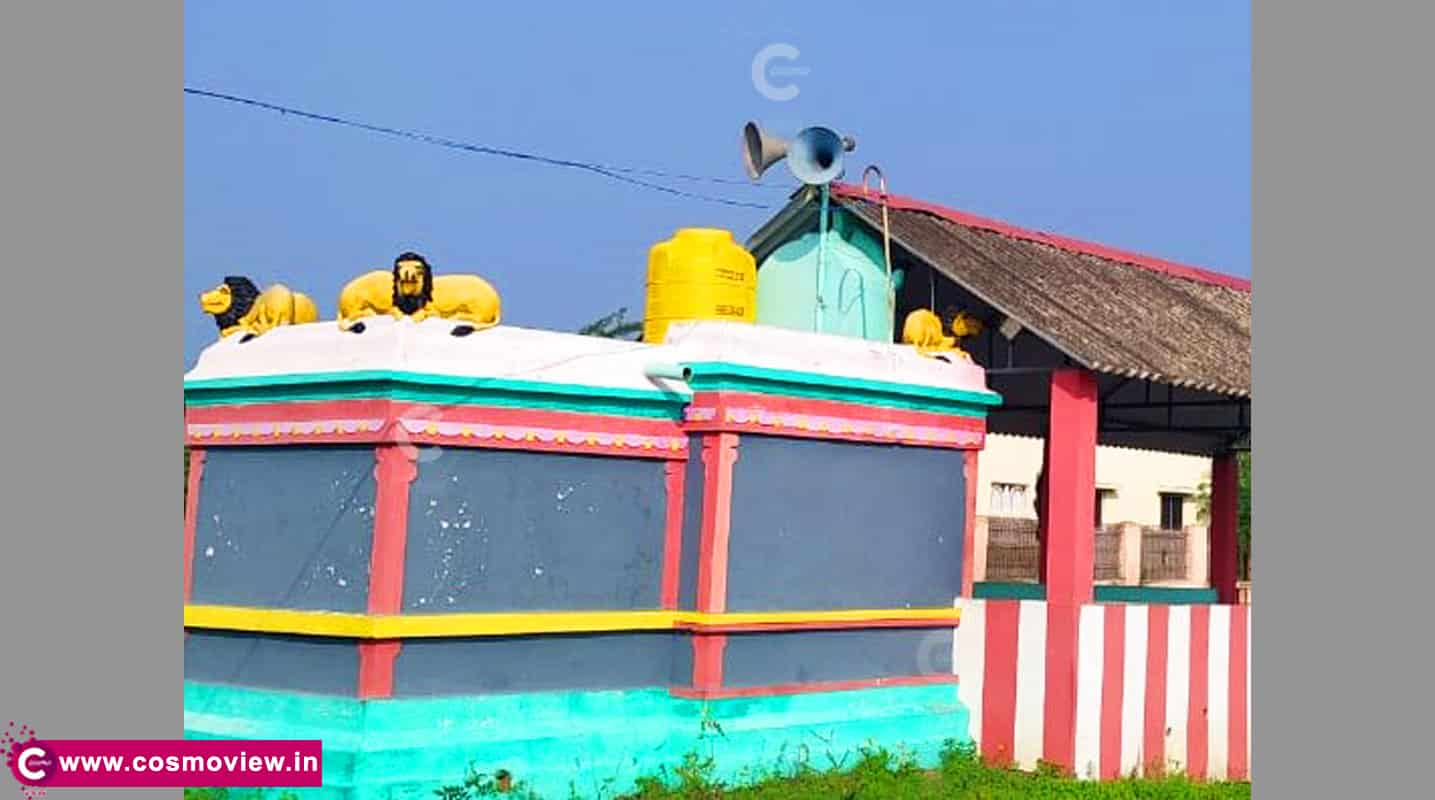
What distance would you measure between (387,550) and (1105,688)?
641 cm

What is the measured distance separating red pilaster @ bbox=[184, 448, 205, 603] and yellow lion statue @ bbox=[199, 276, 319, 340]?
1.01 m

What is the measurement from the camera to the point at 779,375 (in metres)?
14.5

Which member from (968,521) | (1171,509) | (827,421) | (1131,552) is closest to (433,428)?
(827,421)

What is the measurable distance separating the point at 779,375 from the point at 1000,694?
11.6 feet

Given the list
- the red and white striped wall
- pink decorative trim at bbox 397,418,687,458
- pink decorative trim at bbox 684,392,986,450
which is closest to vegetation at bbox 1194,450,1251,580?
the red and white striped wall

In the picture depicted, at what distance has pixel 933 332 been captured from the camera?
16.3 meters

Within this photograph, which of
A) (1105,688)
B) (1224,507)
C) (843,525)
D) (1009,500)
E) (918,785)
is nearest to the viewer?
(918,785)

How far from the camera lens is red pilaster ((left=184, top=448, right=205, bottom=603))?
14.0 metres

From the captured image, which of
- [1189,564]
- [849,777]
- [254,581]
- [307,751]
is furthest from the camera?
[1189,564]

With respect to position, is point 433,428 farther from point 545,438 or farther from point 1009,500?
point 1009,500

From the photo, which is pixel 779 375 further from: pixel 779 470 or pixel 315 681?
pixel 315 681

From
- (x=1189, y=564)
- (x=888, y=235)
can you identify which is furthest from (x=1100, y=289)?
(x=1189, y=564)

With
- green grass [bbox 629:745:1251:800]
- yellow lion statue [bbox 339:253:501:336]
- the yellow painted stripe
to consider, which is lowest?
green grass [bbox 629:745:1251:800]

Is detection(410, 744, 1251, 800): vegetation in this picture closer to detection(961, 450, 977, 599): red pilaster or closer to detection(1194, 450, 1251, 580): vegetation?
detection(961, 450, 977, 599): red pilaster
